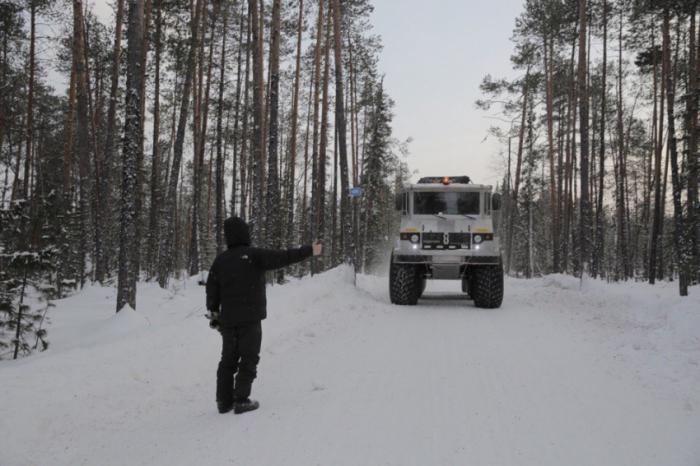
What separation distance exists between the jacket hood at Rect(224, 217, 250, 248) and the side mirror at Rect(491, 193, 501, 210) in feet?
27.1

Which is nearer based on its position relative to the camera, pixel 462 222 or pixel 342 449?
pixel 342 449

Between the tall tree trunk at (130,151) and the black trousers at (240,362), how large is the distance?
4.70 m

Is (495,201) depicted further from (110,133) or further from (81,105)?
(110,133)

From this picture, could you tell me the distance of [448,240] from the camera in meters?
11.8

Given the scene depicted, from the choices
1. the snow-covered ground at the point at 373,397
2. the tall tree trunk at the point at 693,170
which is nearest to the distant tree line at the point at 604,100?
the tall tree trunk at the point at 693,170

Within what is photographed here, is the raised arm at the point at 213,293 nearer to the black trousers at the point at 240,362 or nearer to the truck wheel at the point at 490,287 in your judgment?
the black trousers at the point at 240,362

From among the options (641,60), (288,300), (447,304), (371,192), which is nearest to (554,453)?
(288,300)

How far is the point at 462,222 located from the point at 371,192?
2205cm

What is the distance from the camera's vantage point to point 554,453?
143 inches

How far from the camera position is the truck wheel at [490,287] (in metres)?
11.5

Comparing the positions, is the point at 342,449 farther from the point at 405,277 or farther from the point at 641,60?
the point at 641,60

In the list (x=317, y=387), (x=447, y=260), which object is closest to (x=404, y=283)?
(x=447, y=260)

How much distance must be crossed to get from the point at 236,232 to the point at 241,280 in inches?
19.7

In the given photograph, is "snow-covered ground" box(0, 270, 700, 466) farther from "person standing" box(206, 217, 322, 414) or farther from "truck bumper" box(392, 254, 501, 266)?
"truck bumper" box(392, 254, 501, 266)
